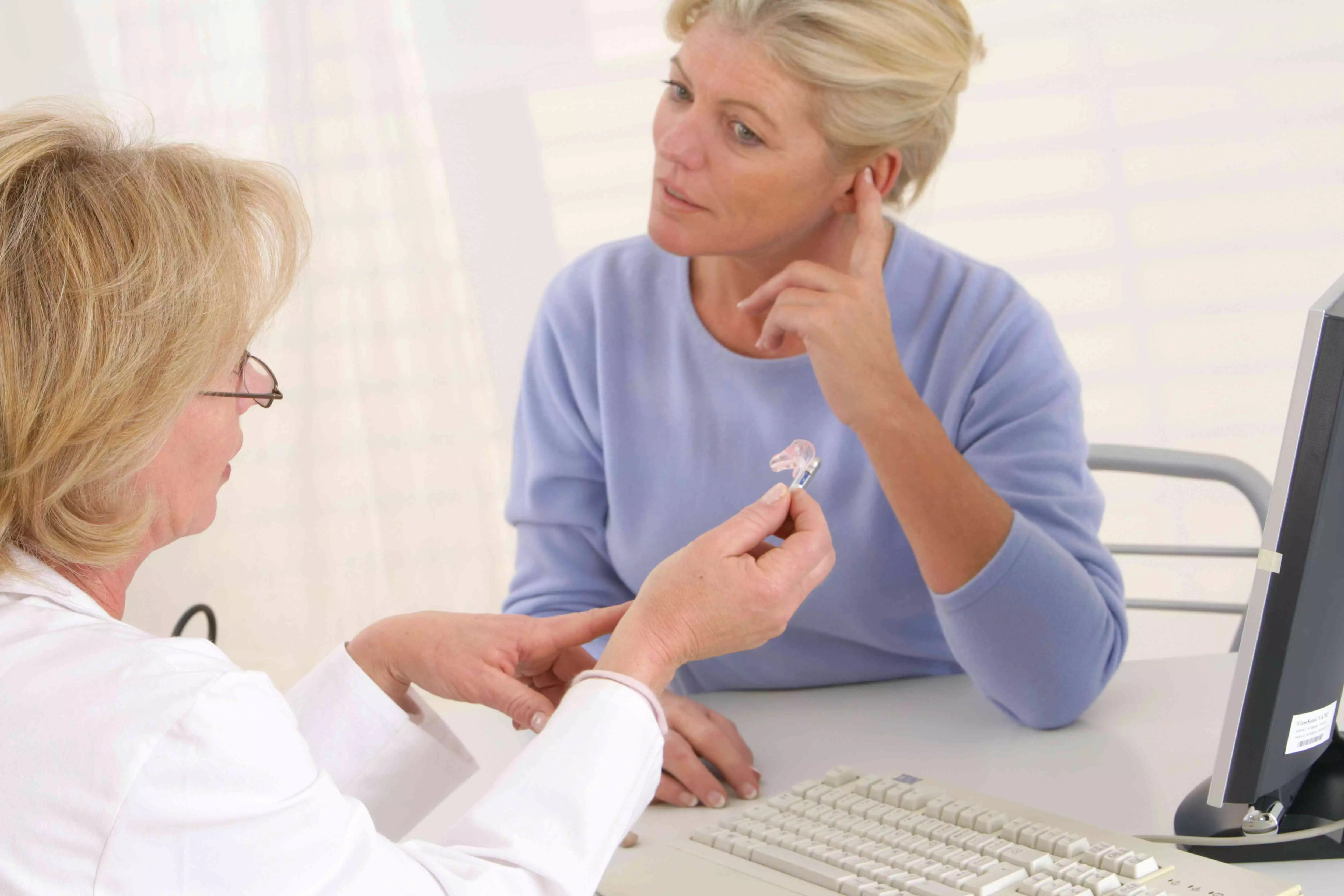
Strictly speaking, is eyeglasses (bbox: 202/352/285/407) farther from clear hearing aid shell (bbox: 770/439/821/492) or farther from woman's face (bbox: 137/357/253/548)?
clear hearing aid shell (bbox: 770/439/821/492)

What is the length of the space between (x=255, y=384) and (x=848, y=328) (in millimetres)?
659

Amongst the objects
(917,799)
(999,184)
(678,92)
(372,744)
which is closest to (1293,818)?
(917,799)

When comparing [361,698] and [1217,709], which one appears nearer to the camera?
[361,698]

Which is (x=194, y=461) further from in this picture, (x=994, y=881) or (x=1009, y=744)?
(x=1009, y=744)

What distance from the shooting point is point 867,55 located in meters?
1.36

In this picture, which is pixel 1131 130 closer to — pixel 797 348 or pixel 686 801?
pixel 797 348

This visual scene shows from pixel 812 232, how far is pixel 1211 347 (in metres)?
1.57

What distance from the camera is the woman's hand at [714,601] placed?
0.87m

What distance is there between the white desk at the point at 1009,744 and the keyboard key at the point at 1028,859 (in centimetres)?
17

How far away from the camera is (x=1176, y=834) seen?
3.14 ft

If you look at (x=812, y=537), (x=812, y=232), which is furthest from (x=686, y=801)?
(x=812, y=232)

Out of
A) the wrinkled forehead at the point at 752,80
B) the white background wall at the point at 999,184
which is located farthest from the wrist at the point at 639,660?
the white background wall at the point at 999,184

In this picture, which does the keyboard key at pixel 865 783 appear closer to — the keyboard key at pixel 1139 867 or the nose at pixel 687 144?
the keyboard key at pixel 1139 867

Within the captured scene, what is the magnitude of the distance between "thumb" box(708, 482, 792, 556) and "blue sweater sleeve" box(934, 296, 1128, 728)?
352 millimetres
